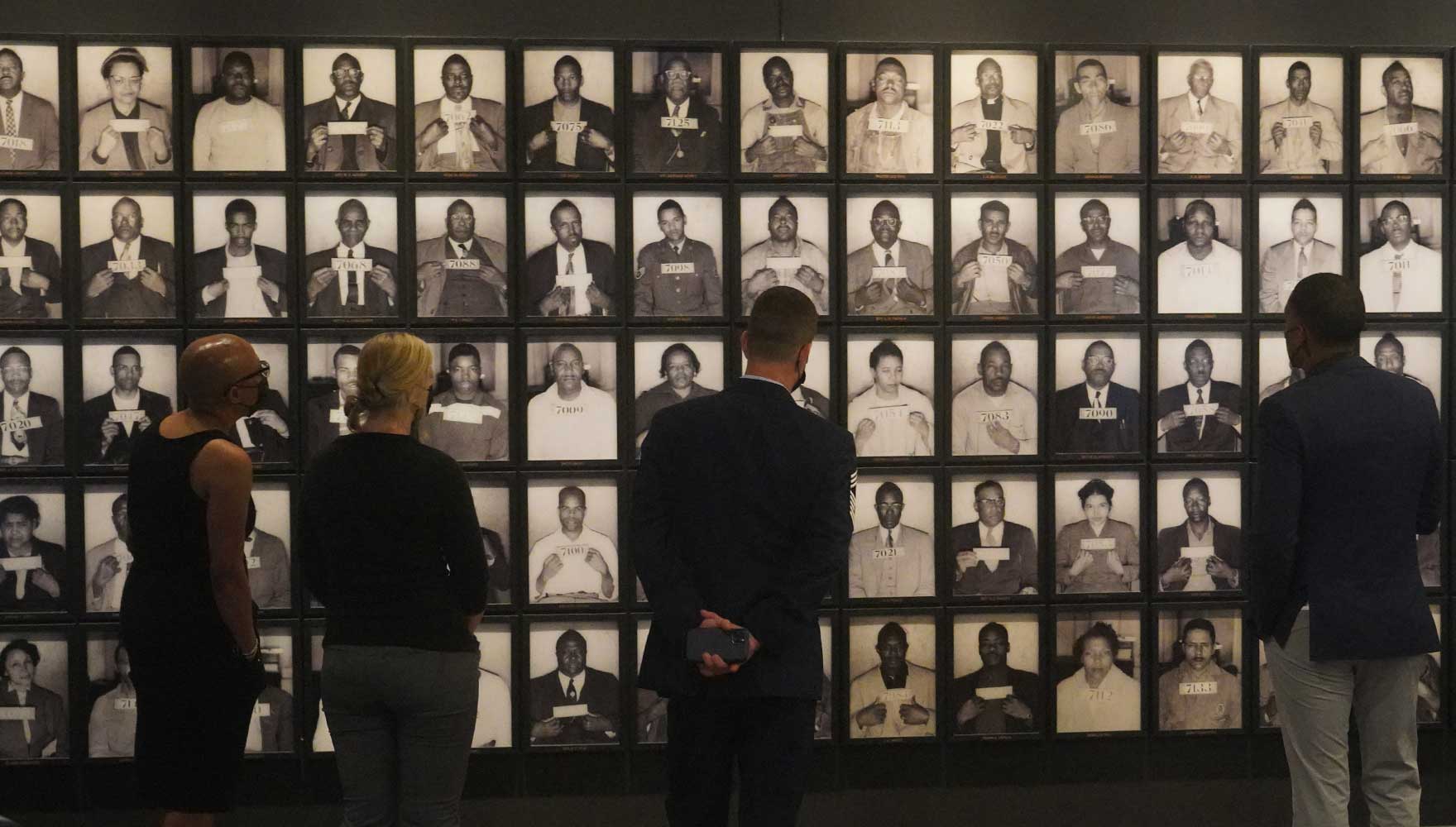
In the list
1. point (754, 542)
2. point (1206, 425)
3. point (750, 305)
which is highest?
point (750, 305)

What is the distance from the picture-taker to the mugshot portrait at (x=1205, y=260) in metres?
4.74

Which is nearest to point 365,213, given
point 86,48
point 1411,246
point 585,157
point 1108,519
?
point 585,157

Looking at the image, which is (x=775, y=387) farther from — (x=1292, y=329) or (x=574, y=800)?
(x=574, y=800)

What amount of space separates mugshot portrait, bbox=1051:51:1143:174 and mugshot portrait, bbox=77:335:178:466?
11.1 ft

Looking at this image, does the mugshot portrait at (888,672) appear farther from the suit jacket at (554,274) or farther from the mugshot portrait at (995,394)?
the suit jacket at (554,274)

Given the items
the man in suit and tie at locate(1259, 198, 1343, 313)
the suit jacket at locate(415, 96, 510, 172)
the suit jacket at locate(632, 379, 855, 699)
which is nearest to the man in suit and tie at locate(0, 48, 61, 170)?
the suit jacket at locate(415, 96, 510, 172)

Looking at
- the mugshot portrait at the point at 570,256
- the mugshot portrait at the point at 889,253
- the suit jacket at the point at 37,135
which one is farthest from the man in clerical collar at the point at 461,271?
the mugshot portrait at the point at 889,253

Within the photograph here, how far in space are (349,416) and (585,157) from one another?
6.22 ft

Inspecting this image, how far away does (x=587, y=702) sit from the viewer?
15.3 ft

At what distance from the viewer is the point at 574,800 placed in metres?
4.68

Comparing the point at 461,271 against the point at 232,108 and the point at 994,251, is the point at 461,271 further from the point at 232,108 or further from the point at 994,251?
the point at 994,251

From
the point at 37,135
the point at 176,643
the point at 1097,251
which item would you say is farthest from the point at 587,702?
the point at 37,135

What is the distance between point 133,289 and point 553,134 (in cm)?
161

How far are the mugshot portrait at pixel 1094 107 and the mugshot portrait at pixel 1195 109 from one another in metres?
0.11
